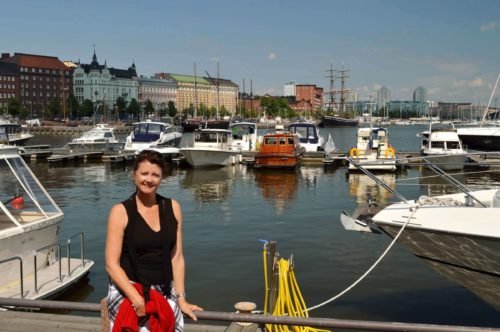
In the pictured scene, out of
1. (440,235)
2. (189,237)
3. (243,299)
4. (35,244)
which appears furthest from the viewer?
(189,237)

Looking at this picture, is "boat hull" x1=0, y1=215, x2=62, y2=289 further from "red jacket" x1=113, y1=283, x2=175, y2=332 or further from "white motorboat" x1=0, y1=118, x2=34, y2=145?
"white motorboat" x1=0, y1=118, x2=34, y2=145

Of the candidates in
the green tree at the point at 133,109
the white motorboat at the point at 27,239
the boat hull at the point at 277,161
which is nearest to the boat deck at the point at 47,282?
the white motorboat at the point at 27,239

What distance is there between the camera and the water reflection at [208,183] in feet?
91.7

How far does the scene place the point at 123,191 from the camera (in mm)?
30453

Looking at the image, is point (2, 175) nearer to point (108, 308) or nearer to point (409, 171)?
point (108, 308)

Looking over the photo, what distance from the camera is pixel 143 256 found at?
4.11 meters

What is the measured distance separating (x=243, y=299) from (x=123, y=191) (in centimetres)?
1992

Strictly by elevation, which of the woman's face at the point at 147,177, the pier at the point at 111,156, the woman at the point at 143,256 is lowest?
the pier at the point at 111,156

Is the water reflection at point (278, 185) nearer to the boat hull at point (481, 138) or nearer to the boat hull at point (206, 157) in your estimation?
the boat hull at point (206, 157)

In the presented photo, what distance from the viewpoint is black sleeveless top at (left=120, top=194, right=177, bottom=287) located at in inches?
160

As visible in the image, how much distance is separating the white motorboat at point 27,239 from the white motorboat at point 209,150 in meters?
29.9

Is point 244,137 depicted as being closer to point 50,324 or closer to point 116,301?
point 50,324

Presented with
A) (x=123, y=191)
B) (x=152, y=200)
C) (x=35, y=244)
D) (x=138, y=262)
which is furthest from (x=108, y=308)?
(x=123, y=191)

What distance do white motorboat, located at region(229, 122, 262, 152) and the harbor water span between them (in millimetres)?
16495
